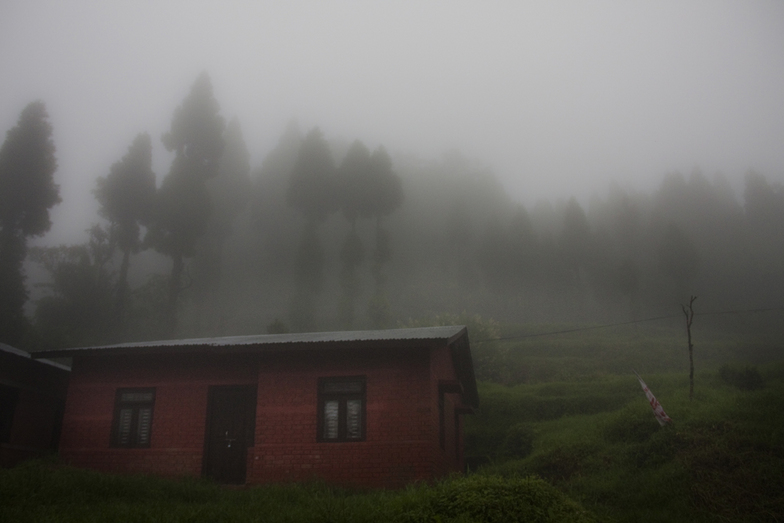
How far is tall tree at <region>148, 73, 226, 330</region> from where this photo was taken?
3972cm

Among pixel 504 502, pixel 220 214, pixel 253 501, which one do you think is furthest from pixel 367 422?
pixel 220 214

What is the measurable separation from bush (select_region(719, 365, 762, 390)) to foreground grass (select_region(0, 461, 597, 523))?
54.2 feet

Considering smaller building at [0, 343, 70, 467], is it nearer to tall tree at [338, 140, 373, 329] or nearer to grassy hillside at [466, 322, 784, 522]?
grassy hillside at [466, 322, 784, 522]

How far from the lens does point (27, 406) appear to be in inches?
642

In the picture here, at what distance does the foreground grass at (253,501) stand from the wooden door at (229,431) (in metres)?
1.32

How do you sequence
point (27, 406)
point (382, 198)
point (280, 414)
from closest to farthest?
point (280, 414), point (27, 406), point (382, 198)

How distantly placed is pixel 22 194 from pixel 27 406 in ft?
80.5

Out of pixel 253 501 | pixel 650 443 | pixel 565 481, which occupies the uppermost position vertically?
pixel 650 443

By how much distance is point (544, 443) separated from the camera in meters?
17.7

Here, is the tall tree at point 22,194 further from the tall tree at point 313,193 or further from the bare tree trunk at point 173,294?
the tall tree at point 313,193

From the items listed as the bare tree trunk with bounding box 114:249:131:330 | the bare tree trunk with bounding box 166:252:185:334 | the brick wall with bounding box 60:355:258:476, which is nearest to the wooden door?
the brick wall with bounding box 60:355:258:476

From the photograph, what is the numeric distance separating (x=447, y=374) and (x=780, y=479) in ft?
25.6

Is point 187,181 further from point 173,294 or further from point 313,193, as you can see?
point 313,193

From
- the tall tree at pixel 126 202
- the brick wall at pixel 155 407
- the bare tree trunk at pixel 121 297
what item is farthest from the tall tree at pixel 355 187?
the brick wall at pixel 155 407
